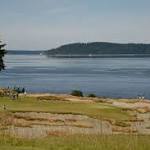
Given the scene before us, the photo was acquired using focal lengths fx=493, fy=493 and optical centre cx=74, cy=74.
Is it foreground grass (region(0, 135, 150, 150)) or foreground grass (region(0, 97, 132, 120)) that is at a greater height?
foreground grass (region(0, 135, 150, 150))

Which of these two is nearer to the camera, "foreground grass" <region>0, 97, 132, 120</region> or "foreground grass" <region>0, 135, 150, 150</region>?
"foreground grass" <region>0, 135, 150, 150</region>

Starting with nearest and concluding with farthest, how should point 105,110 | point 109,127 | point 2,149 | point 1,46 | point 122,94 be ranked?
point 2,149 < point 109,127 < point 105,110 < point 1,46 < point 122,94

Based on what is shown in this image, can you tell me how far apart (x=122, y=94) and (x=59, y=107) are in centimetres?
7351

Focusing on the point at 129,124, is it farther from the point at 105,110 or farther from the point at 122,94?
the point at 122,94

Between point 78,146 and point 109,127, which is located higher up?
point 78,146

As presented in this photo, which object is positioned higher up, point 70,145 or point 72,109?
point 70,145

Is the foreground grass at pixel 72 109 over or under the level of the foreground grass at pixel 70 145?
under

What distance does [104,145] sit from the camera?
15.2 meters

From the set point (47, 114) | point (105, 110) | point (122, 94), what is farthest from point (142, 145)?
point (122, 94)

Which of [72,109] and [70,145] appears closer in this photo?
[70,145]

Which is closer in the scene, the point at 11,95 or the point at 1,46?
the point at 11,95

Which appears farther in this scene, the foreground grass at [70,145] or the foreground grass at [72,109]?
the foreground grass at [72,109]

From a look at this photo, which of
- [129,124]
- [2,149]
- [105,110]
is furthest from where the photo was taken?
[105,110]

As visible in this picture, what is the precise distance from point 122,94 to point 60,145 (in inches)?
4149
